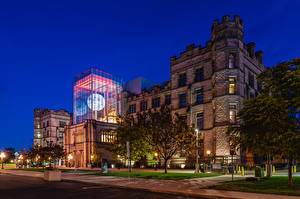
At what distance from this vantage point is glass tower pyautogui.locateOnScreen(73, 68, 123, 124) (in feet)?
211

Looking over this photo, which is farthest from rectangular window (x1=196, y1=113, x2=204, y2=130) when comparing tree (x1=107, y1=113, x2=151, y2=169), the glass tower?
the glass tower

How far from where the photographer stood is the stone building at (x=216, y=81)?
38.8 metres

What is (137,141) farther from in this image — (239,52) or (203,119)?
(239,52)

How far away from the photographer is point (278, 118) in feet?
47.2

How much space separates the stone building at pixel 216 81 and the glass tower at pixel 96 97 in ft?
70.6

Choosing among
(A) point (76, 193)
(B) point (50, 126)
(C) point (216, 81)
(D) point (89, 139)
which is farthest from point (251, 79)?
(B) point (50, 126)

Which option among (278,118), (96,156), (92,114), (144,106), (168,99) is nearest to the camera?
(278,118)

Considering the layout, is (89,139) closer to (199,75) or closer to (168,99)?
(168,99)

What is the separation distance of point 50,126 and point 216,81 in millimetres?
71187

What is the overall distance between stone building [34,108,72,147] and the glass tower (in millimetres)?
28904

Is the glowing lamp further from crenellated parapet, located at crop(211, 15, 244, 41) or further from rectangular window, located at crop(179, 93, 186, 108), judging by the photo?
crenellated parapet, located at crop(211, 15, 244, 41)

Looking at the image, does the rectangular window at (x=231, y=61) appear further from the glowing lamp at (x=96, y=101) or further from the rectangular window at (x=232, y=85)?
the glowing lamp at (x=96, y=101)

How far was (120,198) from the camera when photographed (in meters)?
13.7

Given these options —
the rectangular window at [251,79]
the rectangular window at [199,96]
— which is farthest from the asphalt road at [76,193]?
the rectangular window at [251,79]
